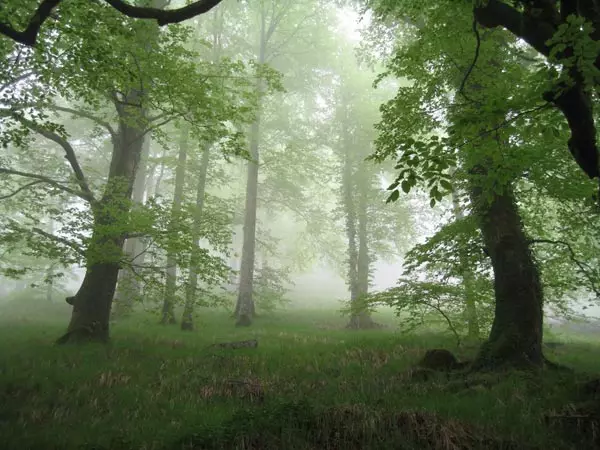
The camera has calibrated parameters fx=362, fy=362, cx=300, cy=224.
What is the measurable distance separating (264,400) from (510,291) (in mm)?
4967

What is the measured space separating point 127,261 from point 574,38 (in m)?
9.52

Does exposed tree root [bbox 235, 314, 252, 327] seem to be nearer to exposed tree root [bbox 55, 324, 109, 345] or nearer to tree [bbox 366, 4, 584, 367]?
exposed tree root [bbox 55, 324, 109, 345]

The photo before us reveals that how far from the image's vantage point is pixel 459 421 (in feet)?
13.0

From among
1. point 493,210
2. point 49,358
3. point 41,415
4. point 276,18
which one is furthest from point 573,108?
point 276,18

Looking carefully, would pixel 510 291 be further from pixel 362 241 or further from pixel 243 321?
pixel 362 241

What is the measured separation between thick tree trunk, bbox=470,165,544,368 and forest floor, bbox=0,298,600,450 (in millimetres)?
553

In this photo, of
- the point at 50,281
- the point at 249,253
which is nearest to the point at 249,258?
the point at 249,253

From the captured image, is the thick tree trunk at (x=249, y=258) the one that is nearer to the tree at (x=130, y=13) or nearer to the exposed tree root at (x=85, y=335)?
the exposed tree root at (x=85, y=335)

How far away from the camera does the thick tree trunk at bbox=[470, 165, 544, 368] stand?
6.39 m

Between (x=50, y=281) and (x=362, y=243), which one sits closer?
(x=50, y=281)

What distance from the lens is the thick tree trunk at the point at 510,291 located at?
6.39 metres

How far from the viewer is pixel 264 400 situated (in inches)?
205

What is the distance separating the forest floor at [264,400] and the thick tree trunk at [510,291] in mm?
553

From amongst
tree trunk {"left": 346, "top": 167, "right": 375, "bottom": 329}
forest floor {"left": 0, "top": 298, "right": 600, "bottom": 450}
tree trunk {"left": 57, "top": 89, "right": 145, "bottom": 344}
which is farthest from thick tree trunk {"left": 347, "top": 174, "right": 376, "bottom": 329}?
tree trunk {"left": 57, "top": 89, "right": 145, "bottom": 344}
